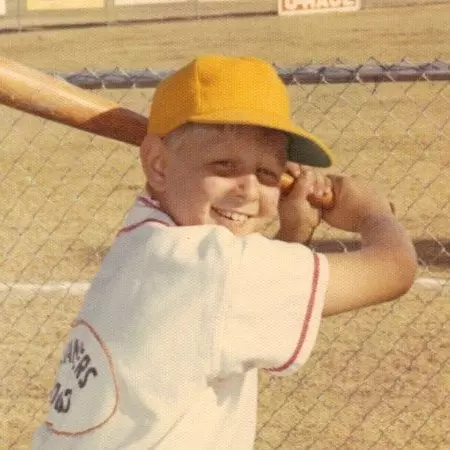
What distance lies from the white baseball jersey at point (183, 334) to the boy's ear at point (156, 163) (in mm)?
84

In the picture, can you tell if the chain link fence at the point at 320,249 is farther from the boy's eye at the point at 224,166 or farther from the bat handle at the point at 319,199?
the boy's eye at the point at 224,166

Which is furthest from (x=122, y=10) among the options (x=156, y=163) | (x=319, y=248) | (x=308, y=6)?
(x=156, y=163)

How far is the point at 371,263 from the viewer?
221 centimetres

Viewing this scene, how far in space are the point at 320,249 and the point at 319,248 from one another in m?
0.02

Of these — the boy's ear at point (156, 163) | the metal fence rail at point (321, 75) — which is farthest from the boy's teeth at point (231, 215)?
the metal fence rail at point (321, 75)

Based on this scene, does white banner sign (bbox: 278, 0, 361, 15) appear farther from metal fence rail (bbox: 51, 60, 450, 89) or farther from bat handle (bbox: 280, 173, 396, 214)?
bat handle (bbox: 280, 173, 396, 214)

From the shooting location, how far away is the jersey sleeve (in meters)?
2.08

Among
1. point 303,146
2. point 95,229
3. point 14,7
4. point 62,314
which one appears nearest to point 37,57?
point 14,7

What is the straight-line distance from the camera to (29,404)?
5.59 m

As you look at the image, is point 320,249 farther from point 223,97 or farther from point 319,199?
point 223,97

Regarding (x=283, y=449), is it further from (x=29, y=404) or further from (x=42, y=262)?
(x=42, y=262)

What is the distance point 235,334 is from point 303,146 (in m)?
0.43

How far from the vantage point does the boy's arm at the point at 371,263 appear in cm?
217

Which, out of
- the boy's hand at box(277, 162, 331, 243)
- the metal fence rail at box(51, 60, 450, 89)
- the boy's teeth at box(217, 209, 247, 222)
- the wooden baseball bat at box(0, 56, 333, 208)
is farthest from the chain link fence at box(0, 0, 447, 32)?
the boy's teeth at box(217, 209, 247, 222)
